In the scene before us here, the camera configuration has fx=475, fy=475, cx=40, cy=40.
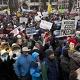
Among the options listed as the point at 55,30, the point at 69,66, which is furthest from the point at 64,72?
the point at 55,30

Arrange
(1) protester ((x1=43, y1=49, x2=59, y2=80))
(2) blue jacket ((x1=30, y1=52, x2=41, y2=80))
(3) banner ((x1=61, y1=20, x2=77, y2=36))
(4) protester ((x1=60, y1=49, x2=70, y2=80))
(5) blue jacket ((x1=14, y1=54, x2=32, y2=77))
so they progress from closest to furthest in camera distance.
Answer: (1) protester ((x1=43, y1=49, x2=59, y2=80)), (4) protester ((x1=60, y1=49, x2=70, y2=80)), (2) blue jacket ((x1=30, y1=52, x2=41, y2=80)), (5) blue jacket ((x1=14, y1=54, x2=32, y2=77)), (3) banner ((x1=61, y1=20, x2=77, y2=36))

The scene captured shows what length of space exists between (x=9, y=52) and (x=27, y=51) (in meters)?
1.40

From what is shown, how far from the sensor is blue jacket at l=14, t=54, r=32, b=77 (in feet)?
40.0

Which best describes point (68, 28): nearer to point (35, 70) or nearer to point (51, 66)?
point (35, 70)

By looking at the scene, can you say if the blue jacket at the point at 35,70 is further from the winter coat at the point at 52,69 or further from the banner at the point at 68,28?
the banner at the point at 68,28

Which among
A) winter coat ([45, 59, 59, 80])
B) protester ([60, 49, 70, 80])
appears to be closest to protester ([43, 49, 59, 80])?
winter coat ([45, 59, 59, 80])

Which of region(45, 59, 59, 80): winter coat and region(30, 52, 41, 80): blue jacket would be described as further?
region(30, 52, 41, 80): blue jacket

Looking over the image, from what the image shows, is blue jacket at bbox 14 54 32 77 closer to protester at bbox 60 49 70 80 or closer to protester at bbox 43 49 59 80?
protester at bbox 43 49 59 80

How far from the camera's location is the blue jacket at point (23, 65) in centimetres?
1220

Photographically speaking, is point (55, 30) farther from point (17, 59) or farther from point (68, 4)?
point (68, 4)

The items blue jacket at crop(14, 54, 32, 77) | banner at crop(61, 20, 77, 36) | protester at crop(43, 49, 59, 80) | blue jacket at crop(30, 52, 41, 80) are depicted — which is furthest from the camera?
banner at crop(61, 20, 77, 36)

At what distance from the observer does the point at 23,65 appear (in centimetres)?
1223

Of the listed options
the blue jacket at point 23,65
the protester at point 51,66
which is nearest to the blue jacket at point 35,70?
the blue jacket at point 23,65

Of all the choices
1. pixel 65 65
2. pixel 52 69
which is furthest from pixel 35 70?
pixel 65 65
